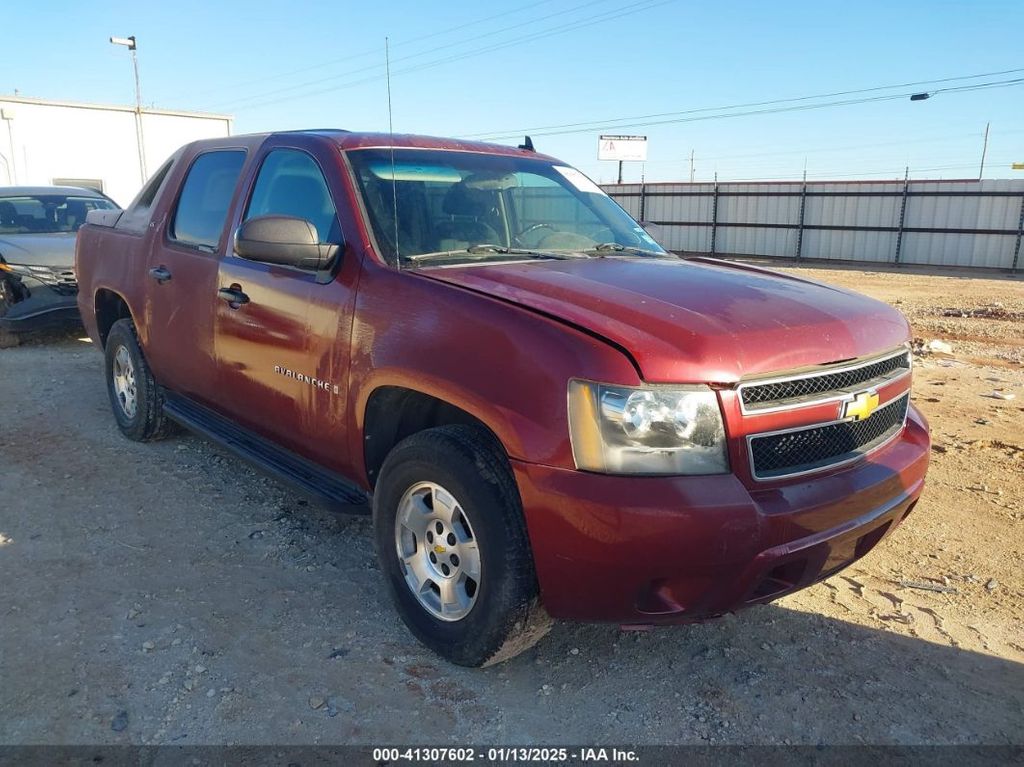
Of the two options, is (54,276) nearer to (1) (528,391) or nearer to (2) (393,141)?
(2) (393,141)

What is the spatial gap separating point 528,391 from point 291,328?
1.45 meters

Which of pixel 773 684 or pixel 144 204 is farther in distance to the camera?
pixel 144 204

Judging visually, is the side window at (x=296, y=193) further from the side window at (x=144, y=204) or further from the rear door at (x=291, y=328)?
the side window at (x=144, y=204)

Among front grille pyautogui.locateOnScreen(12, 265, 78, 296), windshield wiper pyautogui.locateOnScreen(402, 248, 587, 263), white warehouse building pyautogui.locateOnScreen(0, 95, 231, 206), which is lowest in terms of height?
front grille pyautogui.locateOnScreen(12, 265, 78, 296)

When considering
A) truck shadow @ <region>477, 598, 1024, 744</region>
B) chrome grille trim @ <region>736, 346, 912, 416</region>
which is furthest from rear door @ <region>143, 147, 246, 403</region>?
chrome grille trim @ <region>736, 346, 912, 416</region>

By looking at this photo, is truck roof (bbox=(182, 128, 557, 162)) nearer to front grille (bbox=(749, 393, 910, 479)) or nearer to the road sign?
front grille (bbox=(749, 393, 910, 479))

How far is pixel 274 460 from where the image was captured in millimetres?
3764

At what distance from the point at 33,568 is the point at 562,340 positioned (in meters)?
2.82

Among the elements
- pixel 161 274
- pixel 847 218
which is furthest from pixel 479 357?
pixel 847 218

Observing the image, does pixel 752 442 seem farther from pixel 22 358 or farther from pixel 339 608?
pixel 22 358

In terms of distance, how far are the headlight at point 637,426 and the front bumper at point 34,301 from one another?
767 centimetres

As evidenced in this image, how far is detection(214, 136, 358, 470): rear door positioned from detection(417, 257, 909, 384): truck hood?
51 cm

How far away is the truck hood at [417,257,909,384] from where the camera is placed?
238 centimetres

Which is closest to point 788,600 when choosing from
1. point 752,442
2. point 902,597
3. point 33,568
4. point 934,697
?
point 902,597
